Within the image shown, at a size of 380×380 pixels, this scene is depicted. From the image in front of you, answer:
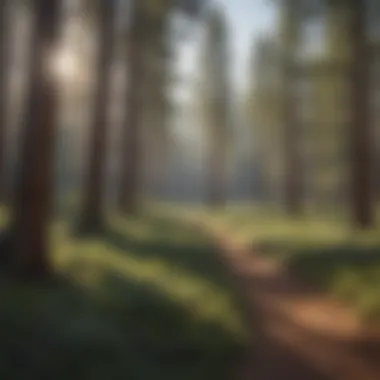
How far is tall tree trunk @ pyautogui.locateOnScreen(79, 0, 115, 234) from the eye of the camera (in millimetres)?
9906

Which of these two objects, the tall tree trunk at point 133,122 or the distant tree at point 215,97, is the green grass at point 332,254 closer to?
the distant tree at point 215,97

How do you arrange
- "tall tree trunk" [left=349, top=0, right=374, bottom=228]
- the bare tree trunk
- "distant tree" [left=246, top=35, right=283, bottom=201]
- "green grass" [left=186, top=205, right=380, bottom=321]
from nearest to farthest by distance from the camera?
"green grass" [left=186, top=205, right=380, bottom=321], "tall tree trunk" [left=349, top=0, right=374, bottom=228], "distant tree" [left=246, top=35, right=283, bottom=201], the bare tree trunk

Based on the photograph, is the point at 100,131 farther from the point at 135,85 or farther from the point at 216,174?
the point at 216,174

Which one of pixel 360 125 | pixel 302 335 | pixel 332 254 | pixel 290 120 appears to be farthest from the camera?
pixel 290 120

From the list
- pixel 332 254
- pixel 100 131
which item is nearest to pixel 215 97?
pixel 332 254

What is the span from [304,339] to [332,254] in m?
1.39

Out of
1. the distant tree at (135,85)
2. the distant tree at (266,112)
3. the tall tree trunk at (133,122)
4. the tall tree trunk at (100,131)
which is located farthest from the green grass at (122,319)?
the tall tree trunk at (133,122)

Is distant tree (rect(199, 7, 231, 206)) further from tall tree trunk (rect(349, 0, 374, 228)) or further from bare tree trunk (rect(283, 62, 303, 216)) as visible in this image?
tall tree trunk (rect(349, 0, 374, 228))

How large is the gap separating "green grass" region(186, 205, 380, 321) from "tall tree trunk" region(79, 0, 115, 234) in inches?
65.9

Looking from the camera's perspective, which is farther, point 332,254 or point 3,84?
point 3,84

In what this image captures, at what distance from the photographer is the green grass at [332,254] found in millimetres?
6141

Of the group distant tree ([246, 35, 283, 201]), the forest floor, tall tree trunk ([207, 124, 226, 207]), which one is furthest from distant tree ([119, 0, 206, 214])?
the forest floor

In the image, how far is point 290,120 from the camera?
12086 mm

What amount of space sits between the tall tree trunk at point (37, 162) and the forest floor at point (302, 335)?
246 cm
